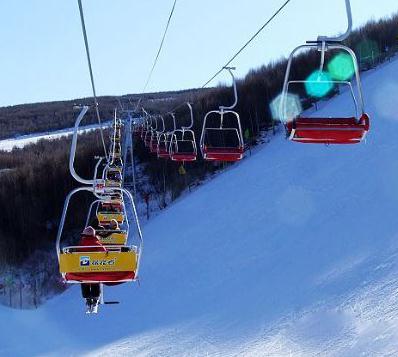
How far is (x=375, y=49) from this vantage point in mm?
37781

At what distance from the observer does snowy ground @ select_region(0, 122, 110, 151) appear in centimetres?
5425

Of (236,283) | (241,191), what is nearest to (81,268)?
(236,283)

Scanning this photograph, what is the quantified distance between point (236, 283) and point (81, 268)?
1332 centimetres

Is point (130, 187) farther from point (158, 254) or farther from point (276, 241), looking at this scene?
point (276, 241)

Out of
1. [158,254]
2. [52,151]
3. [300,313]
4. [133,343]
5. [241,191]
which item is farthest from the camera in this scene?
[52,151]

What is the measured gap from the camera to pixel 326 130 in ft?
17.7

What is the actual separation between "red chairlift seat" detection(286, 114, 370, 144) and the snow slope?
775 cm

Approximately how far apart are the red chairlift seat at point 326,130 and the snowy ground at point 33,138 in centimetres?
4815

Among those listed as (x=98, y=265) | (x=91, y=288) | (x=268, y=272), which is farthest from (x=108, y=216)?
(x=268, y=272)

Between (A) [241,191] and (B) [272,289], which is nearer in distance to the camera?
(B) [272,289]

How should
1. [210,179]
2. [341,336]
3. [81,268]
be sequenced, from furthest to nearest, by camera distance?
[210,179]
[341,336]
[81,268]

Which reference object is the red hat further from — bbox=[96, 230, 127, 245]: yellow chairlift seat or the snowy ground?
the snowy ground

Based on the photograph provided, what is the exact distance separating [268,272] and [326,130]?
545 inches

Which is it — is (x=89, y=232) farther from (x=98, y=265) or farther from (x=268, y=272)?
(x=268, y=272)
